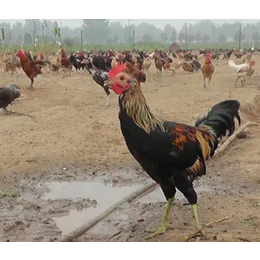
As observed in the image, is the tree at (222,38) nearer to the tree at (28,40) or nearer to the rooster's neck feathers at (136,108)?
the tree at (28,40)

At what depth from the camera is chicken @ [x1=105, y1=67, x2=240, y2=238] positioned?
137 inches

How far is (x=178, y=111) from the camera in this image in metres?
9.10

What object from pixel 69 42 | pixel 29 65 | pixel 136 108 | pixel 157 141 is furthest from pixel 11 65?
pixel 157 141

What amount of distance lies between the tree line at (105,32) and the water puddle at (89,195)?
476cm

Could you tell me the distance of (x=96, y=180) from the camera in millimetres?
5672

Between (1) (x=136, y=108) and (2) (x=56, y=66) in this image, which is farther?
(2) (x=56, y=66)

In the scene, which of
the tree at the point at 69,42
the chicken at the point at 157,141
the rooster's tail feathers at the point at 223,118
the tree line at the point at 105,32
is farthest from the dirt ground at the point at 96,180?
the tree at the point at 69,42

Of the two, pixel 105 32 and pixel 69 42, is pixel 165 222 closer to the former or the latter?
pixel 105 32

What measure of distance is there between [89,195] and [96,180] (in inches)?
20.2

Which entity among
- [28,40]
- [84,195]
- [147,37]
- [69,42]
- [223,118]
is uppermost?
[147,37]

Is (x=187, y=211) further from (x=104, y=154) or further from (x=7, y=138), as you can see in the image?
(x=7, y=138)

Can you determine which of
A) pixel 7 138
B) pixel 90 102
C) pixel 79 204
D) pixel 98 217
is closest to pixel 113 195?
pixel 79 204

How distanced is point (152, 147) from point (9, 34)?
40.1 ft

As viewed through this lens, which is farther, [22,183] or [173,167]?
[22,183]
